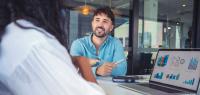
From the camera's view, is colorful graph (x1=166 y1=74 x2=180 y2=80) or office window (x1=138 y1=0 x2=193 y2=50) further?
office window (x1=138 y1=0 x2=193 y2=50)

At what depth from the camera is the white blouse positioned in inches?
15.1

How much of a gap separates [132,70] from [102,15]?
198cm

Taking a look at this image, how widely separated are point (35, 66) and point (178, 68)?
48.6 inches

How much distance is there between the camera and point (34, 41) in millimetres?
385

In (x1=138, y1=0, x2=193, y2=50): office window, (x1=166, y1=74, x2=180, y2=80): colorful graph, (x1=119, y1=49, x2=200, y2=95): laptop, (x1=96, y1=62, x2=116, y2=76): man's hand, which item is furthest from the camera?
(x1=138, y1=0, x2=193, y2=50): office window

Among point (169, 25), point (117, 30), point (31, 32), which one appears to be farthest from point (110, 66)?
point (169, 25)

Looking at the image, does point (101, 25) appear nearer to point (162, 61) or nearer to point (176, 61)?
point (162, 61)

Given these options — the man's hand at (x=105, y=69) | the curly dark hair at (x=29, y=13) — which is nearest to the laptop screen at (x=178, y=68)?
the man's hand at (x=105, y=69)

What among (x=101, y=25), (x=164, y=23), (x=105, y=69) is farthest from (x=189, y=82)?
(x=164, y=23)

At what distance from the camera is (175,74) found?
4.92 ft

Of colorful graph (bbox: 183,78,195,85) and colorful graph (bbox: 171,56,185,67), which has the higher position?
colorful graph (bbox: 171,56,185,67)

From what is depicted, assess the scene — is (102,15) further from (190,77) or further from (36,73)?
(36,73)

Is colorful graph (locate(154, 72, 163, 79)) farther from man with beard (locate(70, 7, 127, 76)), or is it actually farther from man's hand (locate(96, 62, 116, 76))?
man with beard (locate(70, 7, 127, 76))

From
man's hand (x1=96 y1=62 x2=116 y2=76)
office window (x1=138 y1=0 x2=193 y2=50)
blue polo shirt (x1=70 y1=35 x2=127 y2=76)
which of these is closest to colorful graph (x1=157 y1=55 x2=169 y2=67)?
man's hand (x1=96 y1=62 x2=116 y2=76)
